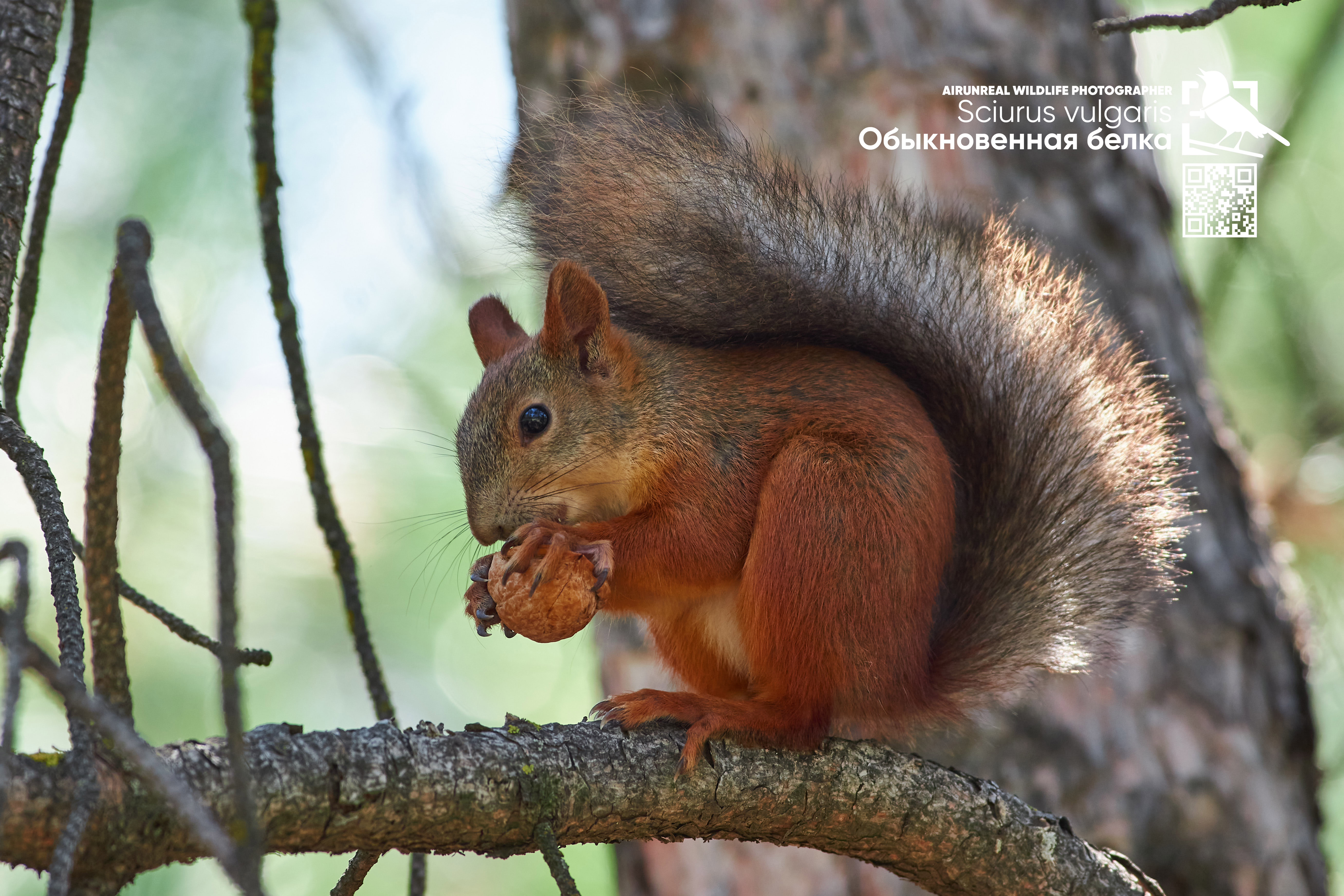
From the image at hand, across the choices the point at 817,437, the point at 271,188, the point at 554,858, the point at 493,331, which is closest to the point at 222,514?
the point at 271,188

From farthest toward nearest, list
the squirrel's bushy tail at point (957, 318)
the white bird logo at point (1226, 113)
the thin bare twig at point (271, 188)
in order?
1. the white bird logo at point (1226, 113)
2. the squirrel's bushy tail at point (957, 318)
3. the thin bare twig at point (271, 188)

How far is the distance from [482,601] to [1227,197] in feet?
7.82

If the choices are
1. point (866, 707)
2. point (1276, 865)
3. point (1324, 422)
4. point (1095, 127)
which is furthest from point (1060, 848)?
point (1324, 422)

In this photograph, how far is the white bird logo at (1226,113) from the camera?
276 cm

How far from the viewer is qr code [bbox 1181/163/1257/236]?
2873 millimetres

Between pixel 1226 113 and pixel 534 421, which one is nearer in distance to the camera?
pixel 534 421

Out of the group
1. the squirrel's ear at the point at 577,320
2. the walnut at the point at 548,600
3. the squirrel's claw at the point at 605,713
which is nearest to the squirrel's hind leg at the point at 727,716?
the squirrel's claw at the point at 605,713

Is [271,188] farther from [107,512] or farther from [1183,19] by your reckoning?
[1183,19]

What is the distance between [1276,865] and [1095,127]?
4.88 ft

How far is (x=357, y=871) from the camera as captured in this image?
0.95m

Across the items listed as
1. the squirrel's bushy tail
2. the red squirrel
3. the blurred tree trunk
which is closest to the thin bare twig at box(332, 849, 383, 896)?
the red squirrel

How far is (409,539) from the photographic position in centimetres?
414

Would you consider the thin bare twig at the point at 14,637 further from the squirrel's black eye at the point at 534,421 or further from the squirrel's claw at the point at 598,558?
the squirrel's black eye at the point at 534,421

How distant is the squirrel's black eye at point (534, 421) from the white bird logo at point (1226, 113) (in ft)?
6.59
